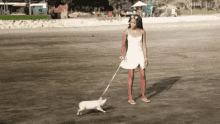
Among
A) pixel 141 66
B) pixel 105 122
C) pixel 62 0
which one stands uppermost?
pixel 62 0

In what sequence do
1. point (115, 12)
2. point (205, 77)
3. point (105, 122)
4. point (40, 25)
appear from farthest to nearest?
point (115, 12) → point (40, 25) → point (205, 77) → point (105, 122)

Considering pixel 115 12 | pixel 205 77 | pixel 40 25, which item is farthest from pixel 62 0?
pixel 205 77

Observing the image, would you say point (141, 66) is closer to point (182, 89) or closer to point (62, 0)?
point (182, 89)

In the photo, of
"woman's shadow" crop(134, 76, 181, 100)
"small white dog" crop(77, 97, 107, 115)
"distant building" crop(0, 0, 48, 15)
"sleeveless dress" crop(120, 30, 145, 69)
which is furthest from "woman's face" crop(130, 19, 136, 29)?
"distant building" crop(0, 0, 48, 15)

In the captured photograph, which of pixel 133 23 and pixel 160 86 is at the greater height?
pixel 133 23

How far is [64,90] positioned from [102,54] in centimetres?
704

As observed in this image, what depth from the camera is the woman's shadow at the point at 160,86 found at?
7.93 meters

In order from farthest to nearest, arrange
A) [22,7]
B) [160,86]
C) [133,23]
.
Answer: [22,7]
[160,86]
[133,23]

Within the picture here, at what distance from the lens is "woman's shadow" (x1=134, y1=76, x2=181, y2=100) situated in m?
7.93

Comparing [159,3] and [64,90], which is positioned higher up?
[159,3]

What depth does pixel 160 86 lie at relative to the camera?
867 centimetres

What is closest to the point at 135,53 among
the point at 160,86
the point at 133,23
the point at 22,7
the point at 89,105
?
the point at 133,23

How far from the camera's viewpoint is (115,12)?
179 feet

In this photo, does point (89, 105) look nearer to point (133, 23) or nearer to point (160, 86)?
point (133, 23)
